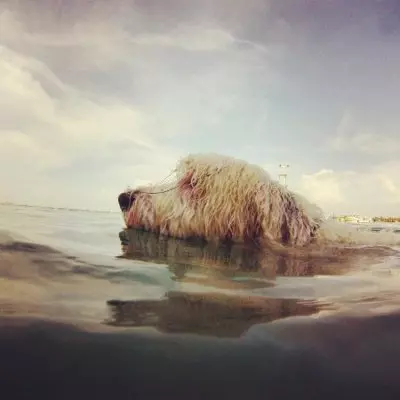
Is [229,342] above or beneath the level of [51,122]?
beneath

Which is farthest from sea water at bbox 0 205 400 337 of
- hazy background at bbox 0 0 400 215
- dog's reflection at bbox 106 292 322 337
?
hazy background at bbox 0 0 400 215

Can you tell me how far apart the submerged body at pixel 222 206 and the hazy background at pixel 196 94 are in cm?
5

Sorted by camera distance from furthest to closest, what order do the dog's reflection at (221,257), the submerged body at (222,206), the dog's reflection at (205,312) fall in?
the submerged body at (222,206)
the dog's reflection at (221,257)
the dog's reflection at (205,312)

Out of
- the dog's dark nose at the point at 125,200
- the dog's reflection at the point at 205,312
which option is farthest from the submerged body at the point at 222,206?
the dog's reflection at the point at 205,312

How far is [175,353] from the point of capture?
847 millimetres

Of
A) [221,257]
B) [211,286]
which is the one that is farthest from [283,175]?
[211,286]

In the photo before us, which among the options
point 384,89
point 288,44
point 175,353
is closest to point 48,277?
point 175,353

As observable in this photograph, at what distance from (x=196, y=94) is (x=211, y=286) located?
26.5 inches

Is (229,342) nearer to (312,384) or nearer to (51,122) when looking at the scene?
(312,384)

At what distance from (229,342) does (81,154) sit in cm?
79

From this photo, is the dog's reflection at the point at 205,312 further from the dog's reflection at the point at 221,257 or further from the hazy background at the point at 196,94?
the hazy background at the point at 196,94

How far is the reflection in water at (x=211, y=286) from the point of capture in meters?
0.91

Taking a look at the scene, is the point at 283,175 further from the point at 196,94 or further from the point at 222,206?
the point at 196,94

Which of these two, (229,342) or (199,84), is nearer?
(229,342)
